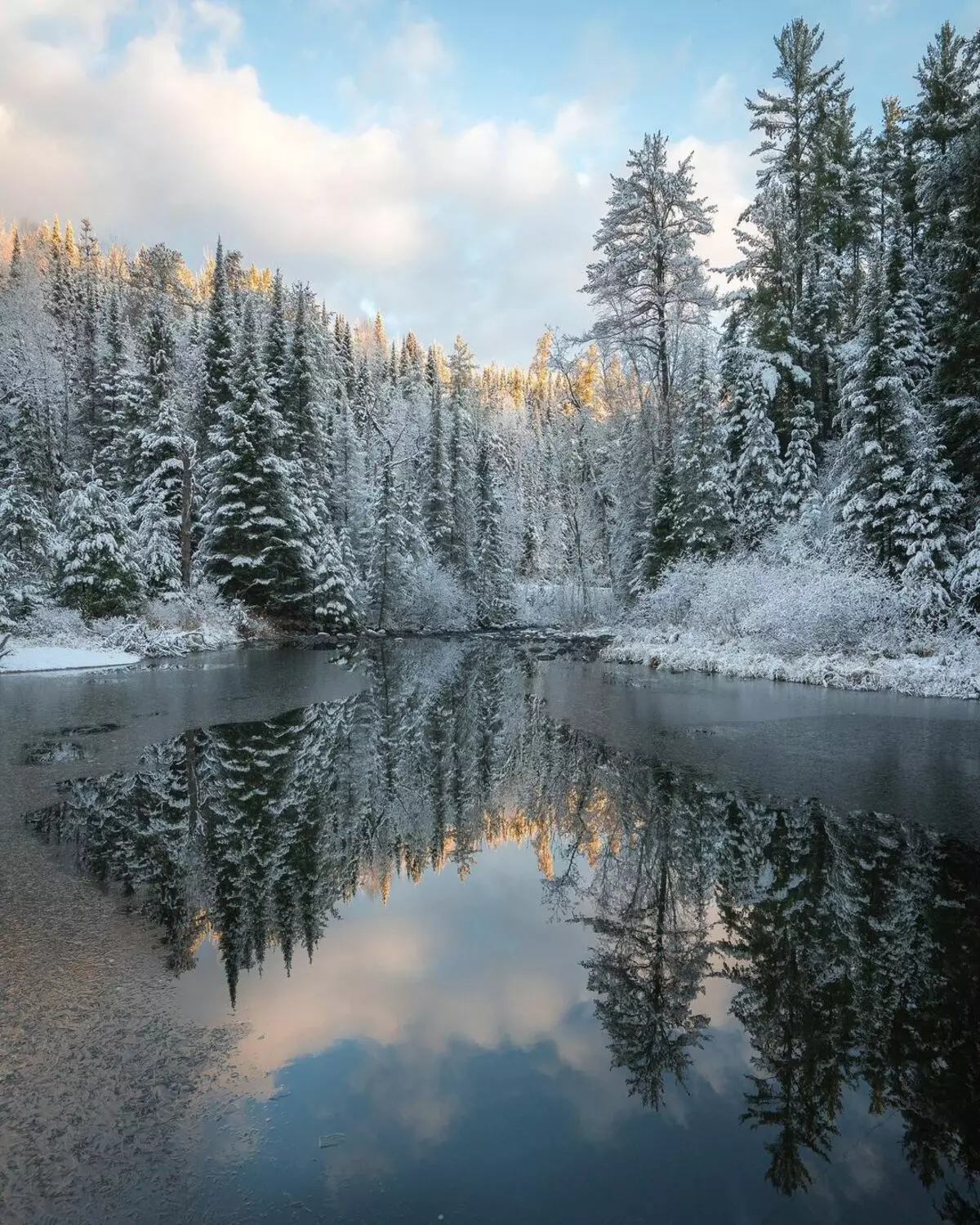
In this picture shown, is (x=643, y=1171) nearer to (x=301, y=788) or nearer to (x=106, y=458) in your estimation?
(x=301, y=788)

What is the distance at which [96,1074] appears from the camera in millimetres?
3889

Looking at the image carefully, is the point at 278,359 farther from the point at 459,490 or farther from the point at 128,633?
the point at 128,633

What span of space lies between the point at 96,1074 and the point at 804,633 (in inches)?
802

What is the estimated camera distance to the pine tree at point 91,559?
27.6 metres

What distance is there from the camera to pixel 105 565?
2802 cm

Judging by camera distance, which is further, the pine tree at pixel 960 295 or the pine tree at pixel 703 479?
the pine tree at pixel 703 479

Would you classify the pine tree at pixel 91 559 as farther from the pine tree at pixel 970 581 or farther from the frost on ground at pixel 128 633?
the pine tree at pixel 970 581

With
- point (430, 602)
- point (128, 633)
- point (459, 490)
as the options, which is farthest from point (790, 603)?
point (459, 490)

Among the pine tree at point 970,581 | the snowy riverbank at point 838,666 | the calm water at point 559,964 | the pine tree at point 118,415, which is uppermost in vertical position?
the pine tree at point 118,415

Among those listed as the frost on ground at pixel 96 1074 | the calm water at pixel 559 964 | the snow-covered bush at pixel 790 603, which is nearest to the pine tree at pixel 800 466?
the snow-covered bush at pixel 790 603

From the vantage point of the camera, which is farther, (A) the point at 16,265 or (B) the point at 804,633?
(A) the point at 16,265

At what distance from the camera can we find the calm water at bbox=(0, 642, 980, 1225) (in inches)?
131

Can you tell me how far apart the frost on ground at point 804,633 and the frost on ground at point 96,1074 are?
1676 centimetres

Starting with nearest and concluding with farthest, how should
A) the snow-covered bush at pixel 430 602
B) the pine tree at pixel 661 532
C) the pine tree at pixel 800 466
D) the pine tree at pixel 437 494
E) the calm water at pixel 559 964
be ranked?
the calm water at pixel 559 964 < the pine tree at pixel 800 466 < the pine tree at pixel 661 532 < the snow-covered bush at pixel 430 602 < the pine tree at pixel 437 494
